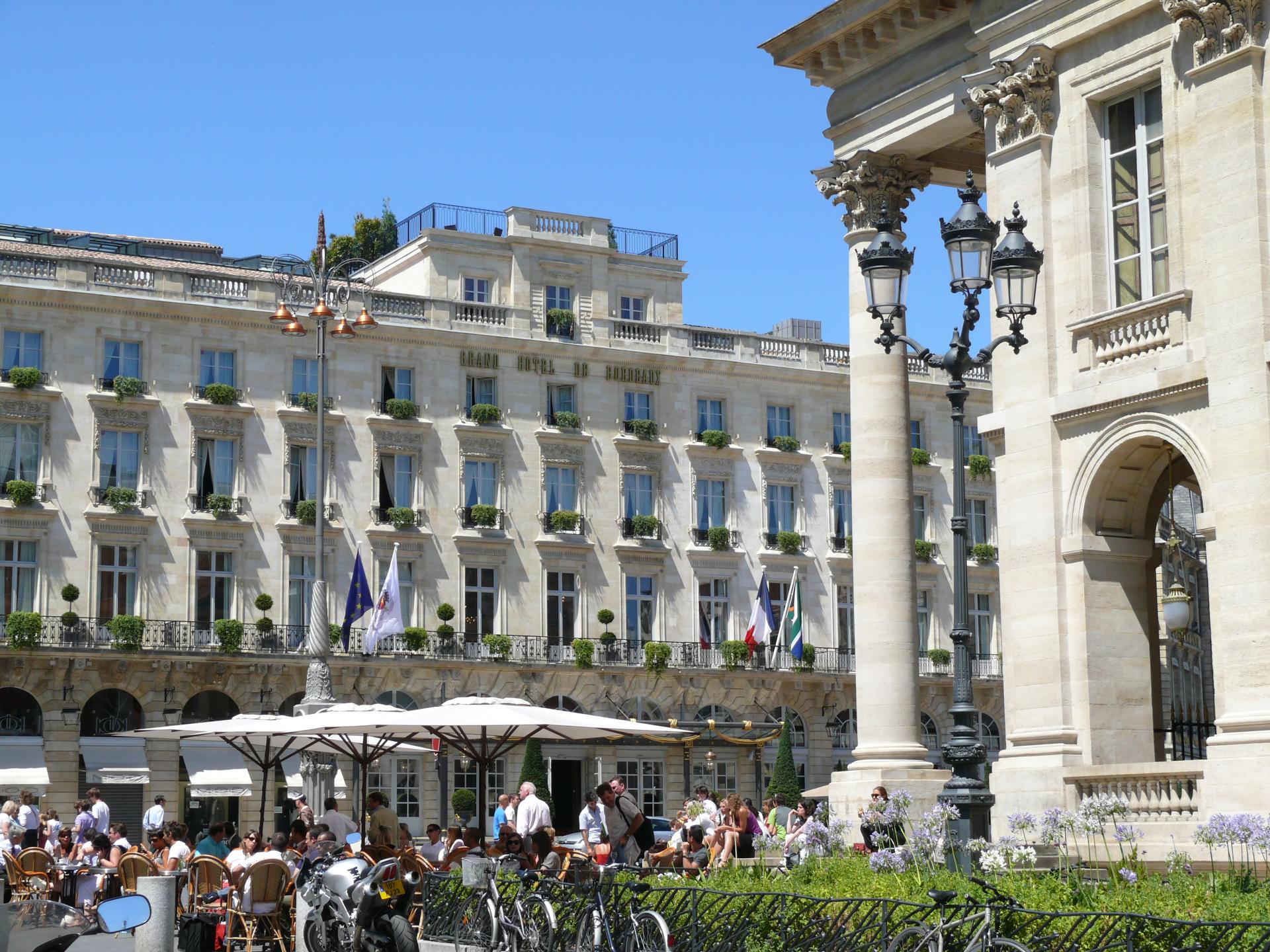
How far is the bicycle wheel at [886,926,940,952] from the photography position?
35.4 feet

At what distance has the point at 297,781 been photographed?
1779 inches

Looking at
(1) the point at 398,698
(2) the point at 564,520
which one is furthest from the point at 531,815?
(2) the point at 564,520

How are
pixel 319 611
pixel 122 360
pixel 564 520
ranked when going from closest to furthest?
pixel 319 611 → pixel 122 360 → pixel 564 520

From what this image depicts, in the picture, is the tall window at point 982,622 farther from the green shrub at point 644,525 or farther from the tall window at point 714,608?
the green shrub at point 644,525

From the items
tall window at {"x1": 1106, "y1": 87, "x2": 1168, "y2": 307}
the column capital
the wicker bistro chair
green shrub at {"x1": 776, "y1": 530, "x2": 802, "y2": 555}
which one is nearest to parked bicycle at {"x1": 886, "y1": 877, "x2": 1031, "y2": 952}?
the wicker bistro chair

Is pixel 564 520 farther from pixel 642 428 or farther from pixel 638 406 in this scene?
pixel 638 406

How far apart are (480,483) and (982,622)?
688 inches

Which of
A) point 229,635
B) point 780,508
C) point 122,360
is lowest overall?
point 229,635

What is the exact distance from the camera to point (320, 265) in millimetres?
33781

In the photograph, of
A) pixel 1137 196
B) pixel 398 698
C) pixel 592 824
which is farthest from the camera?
pixel 398 698

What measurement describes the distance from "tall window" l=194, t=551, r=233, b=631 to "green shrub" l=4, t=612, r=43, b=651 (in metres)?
4.35

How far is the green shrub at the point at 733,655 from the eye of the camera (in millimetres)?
55781

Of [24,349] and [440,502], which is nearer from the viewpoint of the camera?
[24,349]

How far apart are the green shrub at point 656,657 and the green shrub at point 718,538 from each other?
349 centimetres
